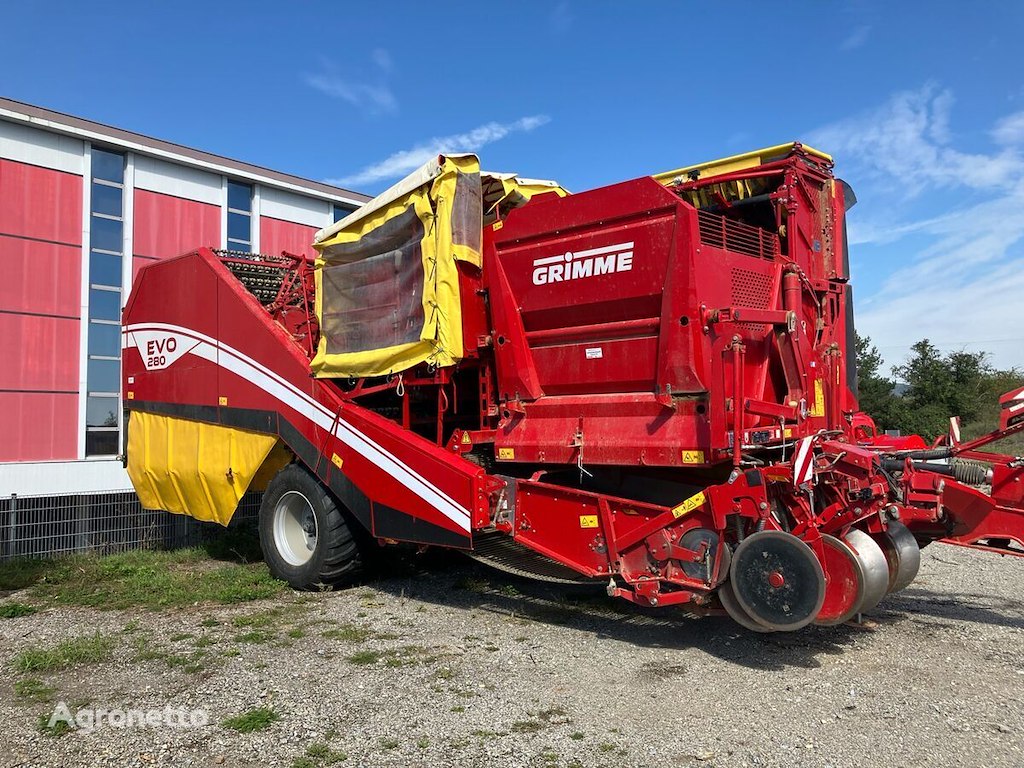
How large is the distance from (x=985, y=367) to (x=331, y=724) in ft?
117

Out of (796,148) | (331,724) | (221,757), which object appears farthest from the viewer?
(796,148)

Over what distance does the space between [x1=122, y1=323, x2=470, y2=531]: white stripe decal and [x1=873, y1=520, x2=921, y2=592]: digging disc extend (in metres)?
2.78

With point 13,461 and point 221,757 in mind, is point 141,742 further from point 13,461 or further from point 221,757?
point 13,461

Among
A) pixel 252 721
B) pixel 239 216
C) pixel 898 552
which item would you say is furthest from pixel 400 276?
pixel 239 216

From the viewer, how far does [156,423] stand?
314 inches

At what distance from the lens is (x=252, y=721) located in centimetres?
377

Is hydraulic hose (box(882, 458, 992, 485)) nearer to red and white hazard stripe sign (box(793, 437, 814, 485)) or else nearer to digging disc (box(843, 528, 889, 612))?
digging disc (box(843, 528, 889, 612))

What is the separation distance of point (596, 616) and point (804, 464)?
2.02m

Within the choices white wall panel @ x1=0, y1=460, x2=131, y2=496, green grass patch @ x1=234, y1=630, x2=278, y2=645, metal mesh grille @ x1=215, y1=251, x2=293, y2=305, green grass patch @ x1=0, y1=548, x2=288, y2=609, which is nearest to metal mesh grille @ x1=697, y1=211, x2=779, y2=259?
green grass patch @ x1=234, y1=630, x2=278, y2=645

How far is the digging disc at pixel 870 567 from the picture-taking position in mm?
4352

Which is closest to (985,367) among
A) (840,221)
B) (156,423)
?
(840,221)

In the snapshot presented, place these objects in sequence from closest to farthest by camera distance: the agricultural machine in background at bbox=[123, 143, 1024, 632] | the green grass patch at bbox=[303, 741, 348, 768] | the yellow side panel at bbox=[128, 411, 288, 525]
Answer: the green grass patch at bbox=[303, 741, 348, 768] → the agricultural machine in background at bbox=[123, 143, 1024, 632] → the yellow side panel at bbox=[128, 411, 288, 525]

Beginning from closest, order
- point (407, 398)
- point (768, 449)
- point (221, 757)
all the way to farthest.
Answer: point (221, 757), point (768, 449), point (407, 398)

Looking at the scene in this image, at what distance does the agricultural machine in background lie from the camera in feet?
14.9
